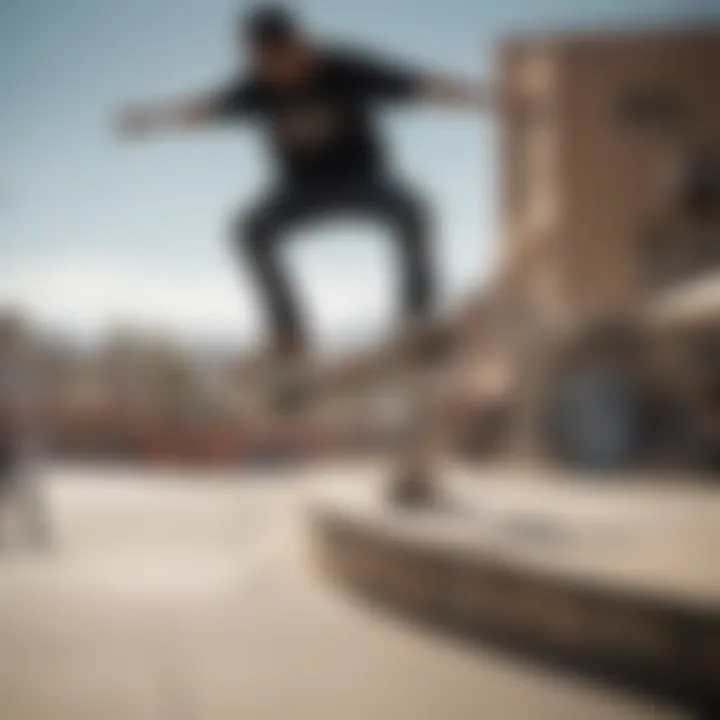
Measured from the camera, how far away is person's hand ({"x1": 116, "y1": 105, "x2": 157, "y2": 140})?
1.92 meters

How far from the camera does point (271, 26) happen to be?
71.0 inches

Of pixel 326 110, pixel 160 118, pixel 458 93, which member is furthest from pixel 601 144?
pixel 160 118

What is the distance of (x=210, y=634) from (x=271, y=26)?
1468 millimetres

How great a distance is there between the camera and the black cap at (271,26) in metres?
1.81

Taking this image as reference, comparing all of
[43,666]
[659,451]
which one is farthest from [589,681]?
[43,666]

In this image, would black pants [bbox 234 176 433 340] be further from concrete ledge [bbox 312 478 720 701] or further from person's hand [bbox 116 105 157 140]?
concrete ledge [bbox 312 478 720 701]

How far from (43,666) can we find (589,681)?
1244 millimetres

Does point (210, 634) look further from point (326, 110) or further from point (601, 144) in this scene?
point (601, 144)

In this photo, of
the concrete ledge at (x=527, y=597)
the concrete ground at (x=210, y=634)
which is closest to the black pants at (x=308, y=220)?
the concrete ground at (x=210, y=634)

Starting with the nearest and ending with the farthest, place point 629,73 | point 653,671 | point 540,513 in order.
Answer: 1. point 653,671
2. point 629,73
3. point 540,513

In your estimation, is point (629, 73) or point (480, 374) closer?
point (629, 73)

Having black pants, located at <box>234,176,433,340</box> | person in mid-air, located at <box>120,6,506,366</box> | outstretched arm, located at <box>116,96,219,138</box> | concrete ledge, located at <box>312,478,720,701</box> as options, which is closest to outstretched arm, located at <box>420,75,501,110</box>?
person in mid-air, located at <box>120,6,506,366</box>

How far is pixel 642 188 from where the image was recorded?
1823mm

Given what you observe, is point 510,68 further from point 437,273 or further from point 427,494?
point 427,494
